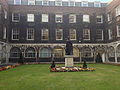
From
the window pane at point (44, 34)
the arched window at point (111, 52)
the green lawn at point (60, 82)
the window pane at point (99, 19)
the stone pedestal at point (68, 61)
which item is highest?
the window pane at point (99, 19)

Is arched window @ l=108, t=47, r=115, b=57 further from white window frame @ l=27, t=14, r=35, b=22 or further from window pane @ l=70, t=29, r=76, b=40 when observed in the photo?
white window frame @ l=27, t=14, r=35, b=22

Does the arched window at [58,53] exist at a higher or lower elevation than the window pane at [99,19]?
lower

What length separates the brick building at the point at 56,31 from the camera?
27.4 metres

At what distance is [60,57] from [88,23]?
10.2 metres

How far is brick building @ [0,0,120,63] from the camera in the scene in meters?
27.4

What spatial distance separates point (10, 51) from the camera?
89.3 feet

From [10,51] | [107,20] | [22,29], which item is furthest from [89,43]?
[10,51]

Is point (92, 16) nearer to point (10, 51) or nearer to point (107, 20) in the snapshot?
point (107, 20)

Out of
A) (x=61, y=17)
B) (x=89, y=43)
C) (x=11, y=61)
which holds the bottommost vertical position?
(x=11, y=61)

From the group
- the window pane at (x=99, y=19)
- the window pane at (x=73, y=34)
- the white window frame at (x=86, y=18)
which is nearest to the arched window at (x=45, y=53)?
the window pane at (x=73, y=34)

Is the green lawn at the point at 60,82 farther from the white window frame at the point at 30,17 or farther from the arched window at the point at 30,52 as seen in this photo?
the white window frame at the point at 30,17

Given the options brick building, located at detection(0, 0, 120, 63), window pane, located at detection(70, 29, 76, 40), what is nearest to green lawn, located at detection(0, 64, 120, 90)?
brick building, located at detection(0, 0, 120, 63)

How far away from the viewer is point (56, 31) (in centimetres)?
2855

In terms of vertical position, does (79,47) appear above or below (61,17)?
below
